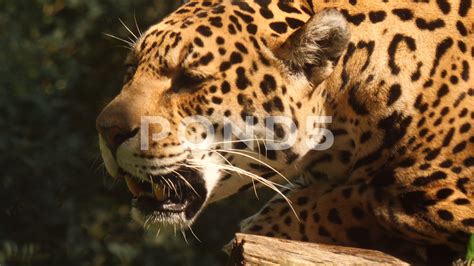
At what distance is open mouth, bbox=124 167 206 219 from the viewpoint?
6.99 m

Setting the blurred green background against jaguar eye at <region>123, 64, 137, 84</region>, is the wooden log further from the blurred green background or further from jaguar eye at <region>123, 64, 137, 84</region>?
the blurred green background

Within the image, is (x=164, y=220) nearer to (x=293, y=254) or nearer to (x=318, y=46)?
(x=293, y=254)

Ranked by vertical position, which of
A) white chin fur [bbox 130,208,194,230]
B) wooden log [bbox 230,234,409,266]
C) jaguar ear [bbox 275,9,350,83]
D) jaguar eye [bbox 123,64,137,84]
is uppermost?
jaguar ear [bbox 275,9,350,83]

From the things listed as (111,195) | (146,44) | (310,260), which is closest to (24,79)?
(111,195)

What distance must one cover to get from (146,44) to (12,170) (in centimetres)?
771

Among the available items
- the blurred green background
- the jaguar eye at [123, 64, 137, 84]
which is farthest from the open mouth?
the blurred green background

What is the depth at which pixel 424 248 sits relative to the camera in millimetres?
6891

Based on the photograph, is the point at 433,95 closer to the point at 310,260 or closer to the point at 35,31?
the point at 310,260

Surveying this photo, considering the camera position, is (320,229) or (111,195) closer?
(320,229)

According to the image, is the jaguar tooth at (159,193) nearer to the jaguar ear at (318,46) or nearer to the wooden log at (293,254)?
the wooden log at (293,254)

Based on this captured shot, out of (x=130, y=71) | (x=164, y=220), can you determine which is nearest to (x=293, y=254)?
(x=164, y=220)

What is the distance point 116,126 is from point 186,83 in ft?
1.67

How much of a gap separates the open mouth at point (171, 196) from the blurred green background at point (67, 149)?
7365 mm
